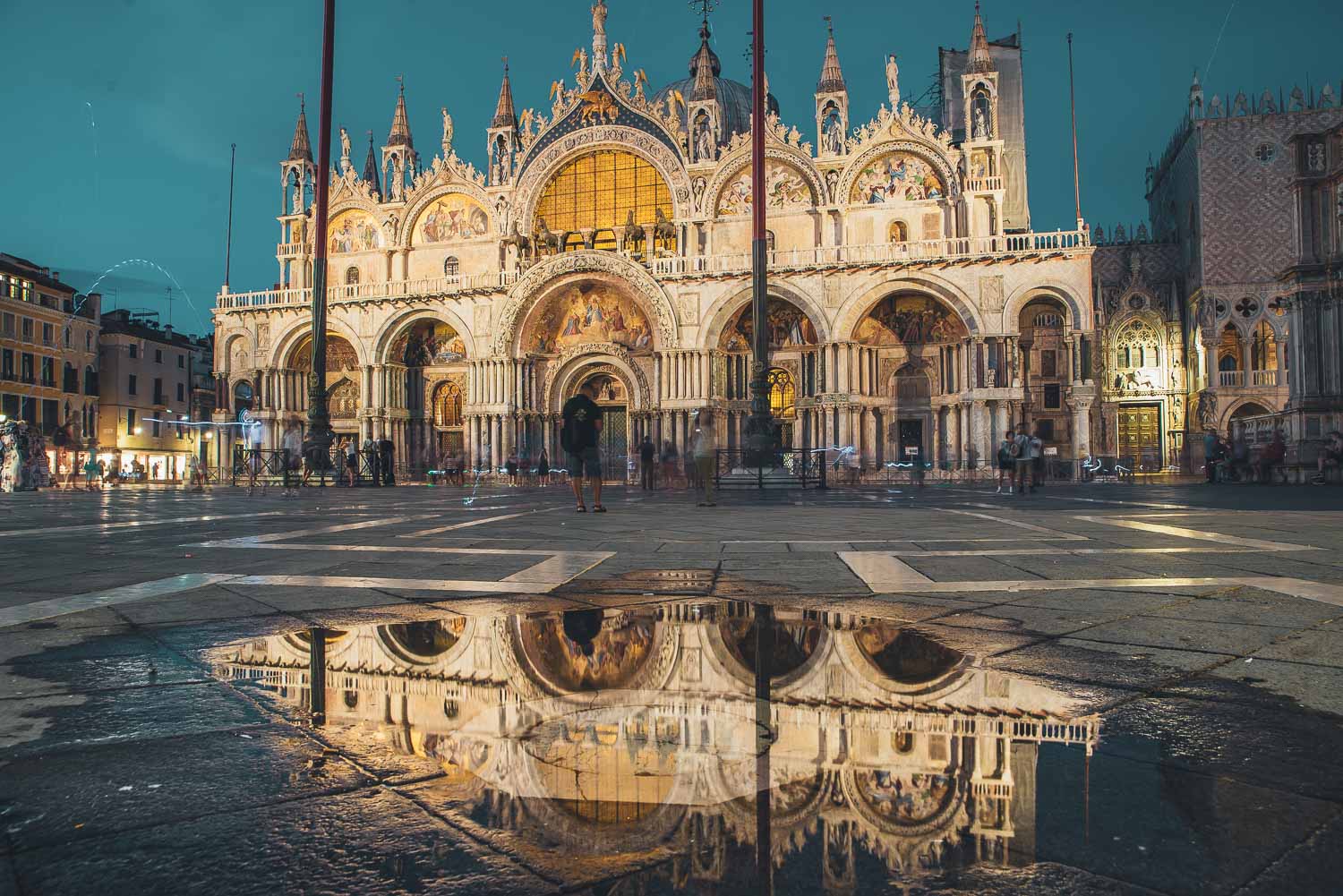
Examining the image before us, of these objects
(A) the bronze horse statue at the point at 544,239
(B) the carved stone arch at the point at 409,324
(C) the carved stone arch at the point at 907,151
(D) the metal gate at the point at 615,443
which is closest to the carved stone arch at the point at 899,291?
(C) the carved stone arch at the point at 907,151

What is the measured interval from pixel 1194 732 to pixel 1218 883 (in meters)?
0.70

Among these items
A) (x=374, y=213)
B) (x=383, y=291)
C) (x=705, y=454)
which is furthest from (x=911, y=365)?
(x=374, y=213)

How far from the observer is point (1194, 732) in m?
1.58

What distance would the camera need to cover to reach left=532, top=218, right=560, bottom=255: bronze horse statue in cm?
3045

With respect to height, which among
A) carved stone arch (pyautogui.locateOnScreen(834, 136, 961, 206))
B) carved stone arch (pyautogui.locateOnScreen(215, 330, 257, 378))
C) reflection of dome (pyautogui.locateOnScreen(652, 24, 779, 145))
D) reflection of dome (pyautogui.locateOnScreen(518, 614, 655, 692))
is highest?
reflection of dome (pyautogui.locateOnScreen(652, 24, 779, 145))

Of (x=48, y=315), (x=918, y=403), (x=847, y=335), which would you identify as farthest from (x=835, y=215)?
(x=48, y=315)

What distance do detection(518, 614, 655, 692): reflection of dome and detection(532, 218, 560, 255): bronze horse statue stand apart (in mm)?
28616

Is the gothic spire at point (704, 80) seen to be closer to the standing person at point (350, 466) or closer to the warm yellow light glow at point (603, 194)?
the warm yellow light glow at point (603, 194)

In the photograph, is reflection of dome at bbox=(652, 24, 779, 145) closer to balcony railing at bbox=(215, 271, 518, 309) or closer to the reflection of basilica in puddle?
balcony railing at bbox=(215, 271, 518, 309)

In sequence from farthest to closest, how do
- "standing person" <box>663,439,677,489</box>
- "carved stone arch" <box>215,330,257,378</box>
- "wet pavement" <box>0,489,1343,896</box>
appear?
"carved stone arch" <box>215,330,257,378</box>
"standing person" <box>663,439,677,489</box>
"wet pavement" <box>0,489,1343,896</box>

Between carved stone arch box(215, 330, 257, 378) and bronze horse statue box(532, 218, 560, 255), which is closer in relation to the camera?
bronze horse statue box(532, 218, 560, 255)

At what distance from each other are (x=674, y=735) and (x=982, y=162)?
95.6 feet

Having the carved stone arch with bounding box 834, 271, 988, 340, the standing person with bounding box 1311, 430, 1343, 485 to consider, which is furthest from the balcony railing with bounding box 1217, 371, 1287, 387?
the standing person with bounding box 1311, 430, 1343, 485

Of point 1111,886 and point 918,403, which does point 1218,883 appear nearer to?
point 1111,886
